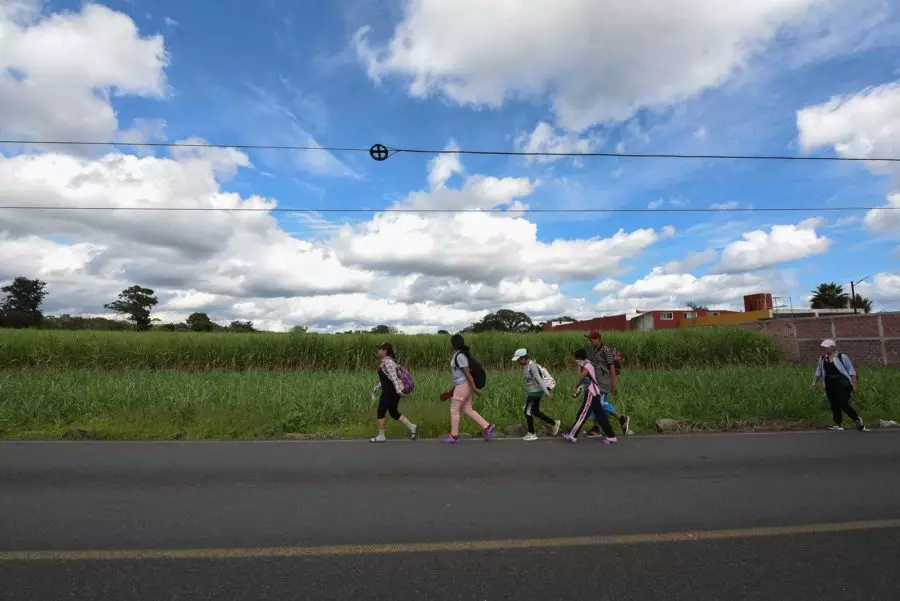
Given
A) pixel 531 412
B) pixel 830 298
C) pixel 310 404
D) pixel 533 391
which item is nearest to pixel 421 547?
pixel 533 391

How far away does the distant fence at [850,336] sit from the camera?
17.3 metres

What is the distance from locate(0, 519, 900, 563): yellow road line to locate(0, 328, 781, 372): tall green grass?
18.1 meters

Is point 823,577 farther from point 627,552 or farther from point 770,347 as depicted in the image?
point 770,347

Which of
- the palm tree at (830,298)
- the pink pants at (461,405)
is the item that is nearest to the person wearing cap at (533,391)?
the pink pants at (461,405)

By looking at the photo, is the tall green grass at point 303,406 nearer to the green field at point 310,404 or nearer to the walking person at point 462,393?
the green field at point 310,404

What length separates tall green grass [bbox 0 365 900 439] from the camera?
905 cm

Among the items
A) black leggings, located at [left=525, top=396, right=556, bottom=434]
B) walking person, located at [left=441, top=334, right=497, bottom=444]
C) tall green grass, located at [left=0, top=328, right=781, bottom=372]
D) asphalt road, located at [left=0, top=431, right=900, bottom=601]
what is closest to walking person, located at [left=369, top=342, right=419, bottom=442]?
walking person, located at [left=441, top=334, right=497, bottom=444]

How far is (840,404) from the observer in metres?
9.00

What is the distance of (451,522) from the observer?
4.23m

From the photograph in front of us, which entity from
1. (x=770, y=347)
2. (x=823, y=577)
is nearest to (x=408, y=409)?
(x=823, y=577)

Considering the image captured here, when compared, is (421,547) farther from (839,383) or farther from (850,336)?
(850,336)

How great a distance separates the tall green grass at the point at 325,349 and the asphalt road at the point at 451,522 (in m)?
15.1

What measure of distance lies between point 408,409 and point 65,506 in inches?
246

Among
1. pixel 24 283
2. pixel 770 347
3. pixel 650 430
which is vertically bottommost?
pixel 650 430
